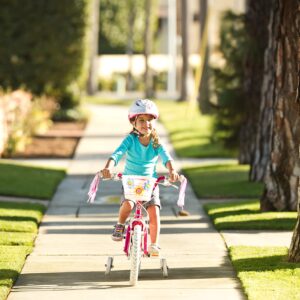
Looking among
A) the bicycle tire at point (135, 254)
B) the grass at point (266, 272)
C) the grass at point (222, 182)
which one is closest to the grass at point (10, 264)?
the bicycle tire at point (135, 254)

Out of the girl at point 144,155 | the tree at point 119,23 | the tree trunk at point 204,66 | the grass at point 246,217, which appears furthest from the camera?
the tree at point 119,23

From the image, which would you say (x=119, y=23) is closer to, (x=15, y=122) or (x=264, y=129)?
(x=15, y=122)

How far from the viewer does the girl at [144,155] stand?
31.1 ft

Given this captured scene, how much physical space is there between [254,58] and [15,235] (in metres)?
8.09

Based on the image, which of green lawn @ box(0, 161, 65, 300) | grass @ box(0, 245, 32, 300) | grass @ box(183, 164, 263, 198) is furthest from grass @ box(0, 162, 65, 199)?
grass @ box(0, 245, 32, 300)

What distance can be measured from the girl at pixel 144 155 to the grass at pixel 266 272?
89cm

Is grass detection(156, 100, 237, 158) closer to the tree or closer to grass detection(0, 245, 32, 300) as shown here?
grass detection(0, 245, 32, 300)

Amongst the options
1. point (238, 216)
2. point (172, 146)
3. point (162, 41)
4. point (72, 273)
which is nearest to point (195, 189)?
point (238, 216)

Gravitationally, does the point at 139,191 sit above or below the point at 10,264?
above

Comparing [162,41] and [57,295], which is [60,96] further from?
[162,41]

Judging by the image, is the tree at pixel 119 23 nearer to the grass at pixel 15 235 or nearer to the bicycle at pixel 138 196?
the grass at pixel 15 235

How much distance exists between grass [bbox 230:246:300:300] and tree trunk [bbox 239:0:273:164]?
7551mm

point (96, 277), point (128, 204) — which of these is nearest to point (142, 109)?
point (128, 204)

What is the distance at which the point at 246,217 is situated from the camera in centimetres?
1309
